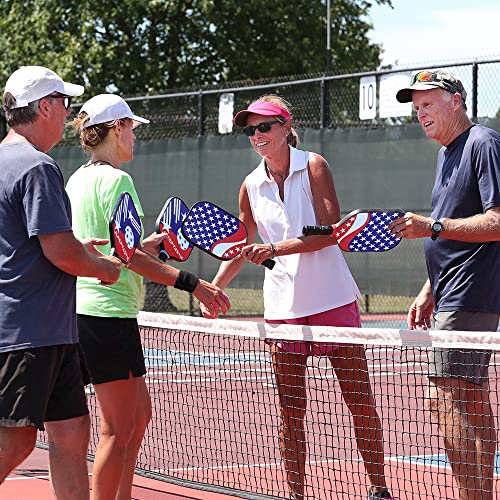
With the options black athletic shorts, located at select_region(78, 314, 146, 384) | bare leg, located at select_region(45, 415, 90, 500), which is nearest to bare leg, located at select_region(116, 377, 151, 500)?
black athletic shorts, located at select_region(78, 314, 146, 384)

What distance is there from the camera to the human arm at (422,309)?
205 inches

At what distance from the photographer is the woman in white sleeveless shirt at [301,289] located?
5355 millimetres

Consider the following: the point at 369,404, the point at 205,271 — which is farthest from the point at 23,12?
→ the point at 369,404

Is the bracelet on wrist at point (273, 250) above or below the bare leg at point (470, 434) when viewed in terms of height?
above

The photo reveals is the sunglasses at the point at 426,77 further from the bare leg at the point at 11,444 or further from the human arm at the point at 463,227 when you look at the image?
the bare leg at the point at 11,444

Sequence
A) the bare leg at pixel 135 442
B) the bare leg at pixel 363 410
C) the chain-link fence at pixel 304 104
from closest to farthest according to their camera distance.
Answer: the bare leg at pixel 135 442 → the bare leg at pixel 363 410 → the chain-link fence at pixel 304 104

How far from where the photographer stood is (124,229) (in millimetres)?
4391

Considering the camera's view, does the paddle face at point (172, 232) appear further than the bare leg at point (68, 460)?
Yes

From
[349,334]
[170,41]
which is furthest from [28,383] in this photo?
[170,41]

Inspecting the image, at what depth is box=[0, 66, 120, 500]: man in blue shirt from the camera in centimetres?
415

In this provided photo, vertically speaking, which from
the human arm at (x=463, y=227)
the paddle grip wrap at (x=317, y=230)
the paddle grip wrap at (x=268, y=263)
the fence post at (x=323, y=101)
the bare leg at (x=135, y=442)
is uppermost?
the fence post at (x=323, y=101)

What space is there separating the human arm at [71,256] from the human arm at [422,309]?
158 centimetres

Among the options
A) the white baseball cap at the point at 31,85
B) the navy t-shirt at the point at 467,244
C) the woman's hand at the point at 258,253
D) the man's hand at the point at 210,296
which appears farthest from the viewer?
the woman's hand at the point at 258,253

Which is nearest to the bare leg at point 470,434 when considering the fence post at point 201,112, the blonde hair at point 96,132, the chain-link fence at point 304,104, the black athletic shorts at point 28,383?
the black athletic shorts at point 28,383
